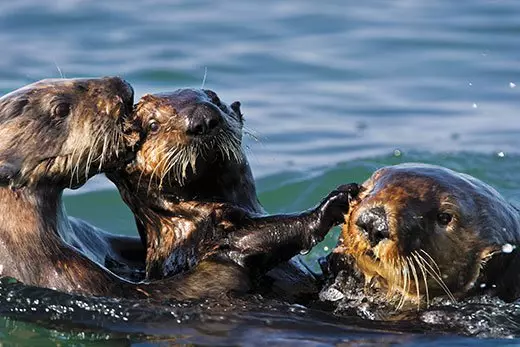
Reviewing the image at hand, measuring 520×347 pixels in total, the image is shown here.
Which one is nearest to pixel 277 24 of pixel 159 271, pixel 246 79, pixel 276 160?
pixel 246 79

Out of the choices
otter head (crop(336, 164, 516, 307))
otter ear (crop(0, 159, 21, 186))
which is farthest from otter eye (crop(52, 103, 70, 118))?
otter head (crop(336, 164, 516, 307))

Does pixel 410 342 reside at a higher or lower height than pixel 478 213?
lower

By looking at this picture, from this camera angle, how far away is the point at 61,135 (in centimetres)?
738

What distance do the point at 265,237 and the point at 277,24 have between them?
9.22m

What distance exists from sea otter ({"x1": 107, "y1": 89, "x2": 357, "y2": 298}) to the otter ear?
0.63 meters

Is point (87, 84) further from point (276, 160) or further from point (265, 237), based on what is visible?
point (276, 160)

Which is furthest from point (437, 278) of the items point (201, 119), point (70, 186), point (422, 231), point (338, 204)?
point (70, 186)

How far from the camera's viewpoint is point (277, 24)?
53.3 ft

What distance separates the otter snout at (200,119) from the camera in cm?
733

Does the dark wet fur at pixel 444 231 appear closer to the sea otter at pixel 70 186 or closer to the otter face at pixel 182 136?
the sea otter at pixel 70 186

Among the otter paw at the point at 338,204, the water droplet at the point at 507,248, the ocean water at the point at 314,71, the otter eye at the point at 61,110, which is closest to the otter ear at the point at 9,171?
the otter eye at the point at 61,110

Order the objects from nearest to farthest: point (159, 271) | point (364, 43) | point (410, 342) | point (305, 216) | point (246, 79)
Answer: point (410, 342), point (305, 216), point (159, 271), point (246, 79), point (364, 43)

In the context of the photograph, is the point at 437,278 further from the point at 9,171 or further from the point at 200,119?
the point at 9,171

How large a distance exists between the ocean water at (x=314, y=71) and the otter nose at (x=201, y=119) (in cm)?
263
